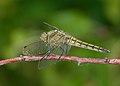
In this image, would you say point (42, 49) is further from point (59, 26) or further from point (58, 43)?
point (59, 26)

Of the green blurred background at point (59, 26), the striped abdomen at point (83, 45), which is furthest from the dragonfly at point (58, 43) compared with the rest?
the green blurred background at point (59, 26)

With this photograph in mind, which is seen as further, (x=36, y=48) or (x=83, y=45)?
(x=83, y=45)

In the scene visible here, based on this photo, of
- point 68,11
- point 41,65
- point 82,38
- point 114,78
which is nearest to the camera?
point 41,65

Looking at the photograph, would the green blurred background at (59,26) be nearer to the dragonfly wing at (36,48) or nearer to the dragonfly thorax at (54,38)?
the dragonfly thorax at (54,38)

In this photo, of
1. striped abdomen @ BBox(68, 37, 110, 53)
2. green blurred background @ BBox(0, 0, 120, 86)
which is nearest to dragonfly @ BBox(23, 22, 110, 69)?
striped abdomen @ BBox(68, 37, 110, 53)

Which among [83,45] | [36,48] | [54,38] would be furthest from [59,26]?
[36,48]

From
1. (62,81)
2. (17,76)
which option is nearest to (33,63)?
(17,76)

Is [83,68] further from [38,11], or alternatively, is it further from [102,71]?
[38,11]

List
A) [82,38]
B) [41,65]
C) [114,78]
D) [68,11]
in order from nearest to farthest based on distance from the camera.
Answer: [41,65], [114,78], [82,38], [68,11]
